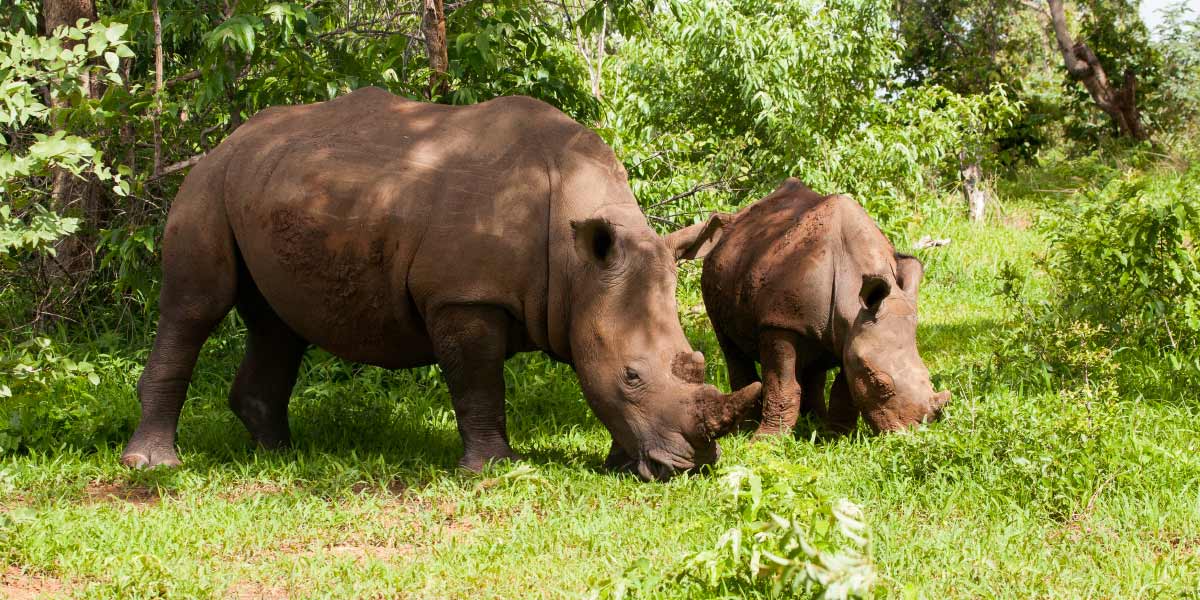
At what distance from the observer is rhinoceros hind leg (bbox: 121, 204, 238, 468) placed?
674 cm

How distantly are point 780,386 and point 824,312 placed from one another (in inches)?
20.3

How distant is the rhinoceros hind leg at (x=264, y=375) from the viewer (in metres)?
7.21

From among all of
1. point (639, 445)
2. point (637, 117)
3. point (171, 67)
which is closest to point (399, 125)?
point (639, 445)

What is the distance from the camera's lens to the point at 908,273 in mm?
7551

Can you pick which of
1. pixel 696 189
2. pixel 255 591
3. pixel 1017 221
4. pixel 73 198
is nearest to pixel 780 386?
pixel 696 189

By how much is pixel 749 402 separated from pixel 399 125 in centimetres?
250

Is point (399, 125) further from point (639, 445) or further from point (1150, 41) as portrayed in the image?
point (1150, 41)

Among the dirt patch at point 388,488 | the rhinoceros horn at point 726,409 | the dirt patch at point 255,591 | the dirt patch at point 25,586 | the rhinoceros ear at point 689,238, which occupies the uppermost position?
the rhinoceros ear at point 689,238

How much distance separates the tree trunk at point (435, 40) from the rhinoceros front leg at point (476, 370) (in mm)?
2839

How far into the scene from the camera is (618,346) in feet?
20.2

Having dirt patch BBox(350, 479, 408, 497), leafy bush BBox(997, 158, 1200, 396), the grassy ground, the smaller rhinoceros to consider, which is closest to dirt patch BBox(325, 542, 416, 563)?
the grassy ground

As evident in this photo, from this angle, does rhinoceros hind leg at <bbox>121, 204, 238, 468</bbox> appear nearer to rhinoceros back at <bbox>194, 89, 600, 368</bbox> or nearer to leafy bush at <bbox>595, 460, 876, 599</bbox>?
rhinoceros back at <bbox>194, 89, 600, 368</bbox>

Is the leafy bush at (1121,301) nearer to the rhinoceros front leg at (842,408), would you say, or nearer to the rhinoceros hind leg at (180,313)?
the rhinoceros front leg at (842,408)

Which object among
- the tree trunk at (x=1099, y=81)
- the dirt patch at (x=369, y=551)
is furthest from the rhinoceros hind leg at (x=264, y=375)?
the tree trunk at (x=1099, y=81)
